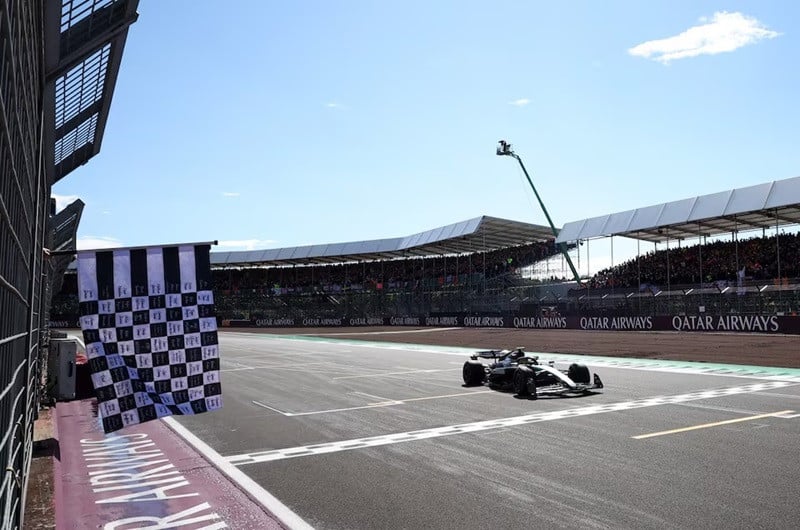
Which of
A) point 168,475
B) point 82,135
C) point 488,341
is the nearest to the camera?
point 168,475

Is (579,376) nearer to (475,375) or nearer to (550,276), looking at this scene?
(475,375)

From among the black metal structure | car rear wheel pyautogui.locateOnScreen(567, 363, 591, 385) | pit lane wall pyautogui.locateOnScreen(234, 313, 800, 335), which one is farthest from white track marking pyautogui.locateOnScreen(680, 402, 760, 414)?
pit lane wall pyautogui.locateOnScreen(234, 313, 800, 335)

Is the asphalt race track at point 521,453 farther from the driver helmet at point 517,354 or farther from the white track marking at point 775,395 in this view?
the driver helmet at point 517,354

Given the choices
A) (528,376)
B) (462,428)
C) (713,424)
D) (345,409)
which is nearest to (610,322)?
(528,376)

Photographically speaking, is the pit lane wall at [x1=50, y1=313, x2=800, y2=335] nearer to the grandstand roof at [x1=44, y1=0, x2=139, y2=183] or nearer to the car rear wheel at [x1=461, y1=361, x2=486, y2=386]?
the car rear wheel at [x1=461, y1=361, x2=486, y2=386]

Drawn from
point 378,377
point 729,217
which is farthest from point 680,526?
point 729,217

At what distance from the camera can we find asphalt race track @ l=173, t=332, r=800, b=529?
197 inches

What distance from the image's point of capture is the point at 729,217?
34656 mm

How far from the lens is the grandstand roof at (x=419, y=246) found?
148 feet

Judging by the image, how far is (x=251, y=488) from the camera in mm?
5828

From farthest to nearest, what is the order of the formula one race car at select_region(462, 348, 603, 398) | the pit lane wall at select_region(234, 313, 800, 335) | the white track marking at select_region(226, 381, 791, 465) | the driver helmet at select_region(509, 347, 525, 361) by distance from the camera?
the pit lane wall at select_region(234, 313, 800, 335)
the driver helmet at select_region(509, 347, 525, 361)
the formula one race car at select_region(462, 348, 603, 398)
the white track marking at select_region(226, 381, 791, 465)

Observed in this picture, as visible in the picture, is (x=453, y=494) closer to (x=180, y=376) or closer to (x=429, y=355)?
(x=180, y=376)

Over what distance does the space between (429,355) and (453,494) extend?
17009mm

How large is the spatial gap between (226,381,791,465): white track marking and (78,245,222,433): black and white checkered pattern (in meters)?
2.30
